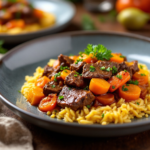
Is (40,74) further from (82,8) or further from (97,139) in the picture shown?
(82,8)

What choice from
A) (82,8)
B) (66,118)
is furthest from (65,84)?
(82,8)

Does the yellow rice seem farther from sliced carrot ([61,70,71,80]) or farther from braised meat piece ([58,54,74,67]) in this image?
braised meat piece ([58,54,74,67])

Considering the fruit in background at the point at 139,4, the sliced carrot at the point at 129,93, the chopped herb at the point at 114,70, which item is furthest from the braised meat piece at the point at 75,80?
the fruit in background at the point at 139,4

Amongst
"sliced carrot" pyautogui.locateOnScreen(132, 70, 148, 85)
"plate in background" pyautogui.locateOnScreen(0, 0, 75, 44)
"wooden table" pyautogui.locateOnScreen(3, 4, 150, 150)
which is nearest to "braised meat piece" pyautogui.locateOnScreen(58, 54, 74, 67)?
"sliced carrot" pyautogui.locateOnScreen(132, 70, 148, 85)

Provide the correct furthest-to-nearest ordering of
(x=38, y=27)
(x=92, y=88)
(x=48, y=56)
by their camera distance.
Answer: (x=38, y=27)
(x=48, y=56)
(x=92, y=88)

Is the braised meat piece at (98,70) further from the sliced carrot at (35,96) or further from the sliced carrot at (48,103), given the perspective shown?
the sliced carrot at (35,96)

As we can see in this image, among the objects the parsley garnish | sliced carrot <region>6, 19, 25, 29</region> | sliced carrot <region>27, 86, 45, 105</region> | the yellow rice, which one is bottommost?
sliced carrot <region>6, 19, 25, 29</region>

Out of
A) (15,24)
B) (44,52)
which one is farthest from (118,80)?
(15,24)
